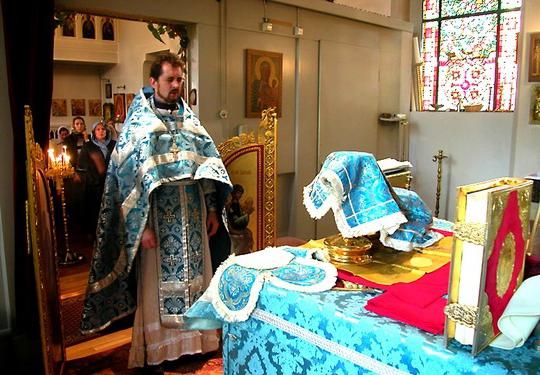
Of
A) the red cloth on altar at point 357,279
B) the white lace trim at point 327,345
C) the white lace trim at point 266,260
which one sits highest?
the white lace trim at point 266,260

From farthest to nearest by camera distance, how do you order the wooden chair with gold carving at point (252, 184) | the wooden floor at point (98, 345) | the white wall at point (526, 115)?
the white wall at point (526, 115) → the wooden chair with gold carving at point (252, 184) → the wooden floor at point (98, 345)

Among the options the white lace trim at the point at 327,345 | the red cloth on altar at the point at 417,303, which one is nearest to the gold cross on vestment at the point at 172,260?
the white lace trim at the point at 327,345

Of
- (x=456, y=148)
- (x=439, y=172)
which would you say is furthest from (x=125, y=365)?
(x=456, y=148)

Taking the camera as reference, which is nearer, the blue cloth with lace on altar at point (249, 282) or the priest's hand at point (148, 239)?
the blue cloth with lace on altar at point (249, 282)

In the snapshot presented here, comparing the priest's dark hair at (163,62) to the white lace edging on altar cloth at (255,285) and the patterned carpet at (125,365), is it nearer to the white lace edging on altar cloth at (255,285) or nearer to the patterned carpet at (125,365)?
the white lace edging on altar cloth at (255,285)

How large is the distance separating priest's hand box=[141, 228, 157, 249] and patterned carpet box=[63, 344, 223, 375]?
76 centimetres

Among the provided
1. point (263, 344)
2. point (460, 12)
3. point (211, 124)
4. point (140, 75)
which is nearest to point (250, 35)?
point (211, 124)

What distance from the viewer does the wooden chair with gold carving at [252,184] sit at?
11.7ft

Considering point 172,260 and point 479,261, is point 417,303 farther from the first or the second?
point 172,260

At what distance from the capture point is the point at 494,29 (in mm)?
6672

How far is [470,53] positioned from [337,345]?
21.3 ft

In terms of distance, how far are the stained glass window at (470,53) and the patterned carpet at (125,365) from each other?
16.8ft

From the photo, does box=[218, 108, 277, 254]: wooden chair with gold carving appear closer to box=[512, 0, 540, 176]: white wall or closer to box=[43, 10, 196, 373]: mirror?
box=[43, 10, 196, 373]: mirror

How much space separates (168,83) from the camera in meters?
2.82
